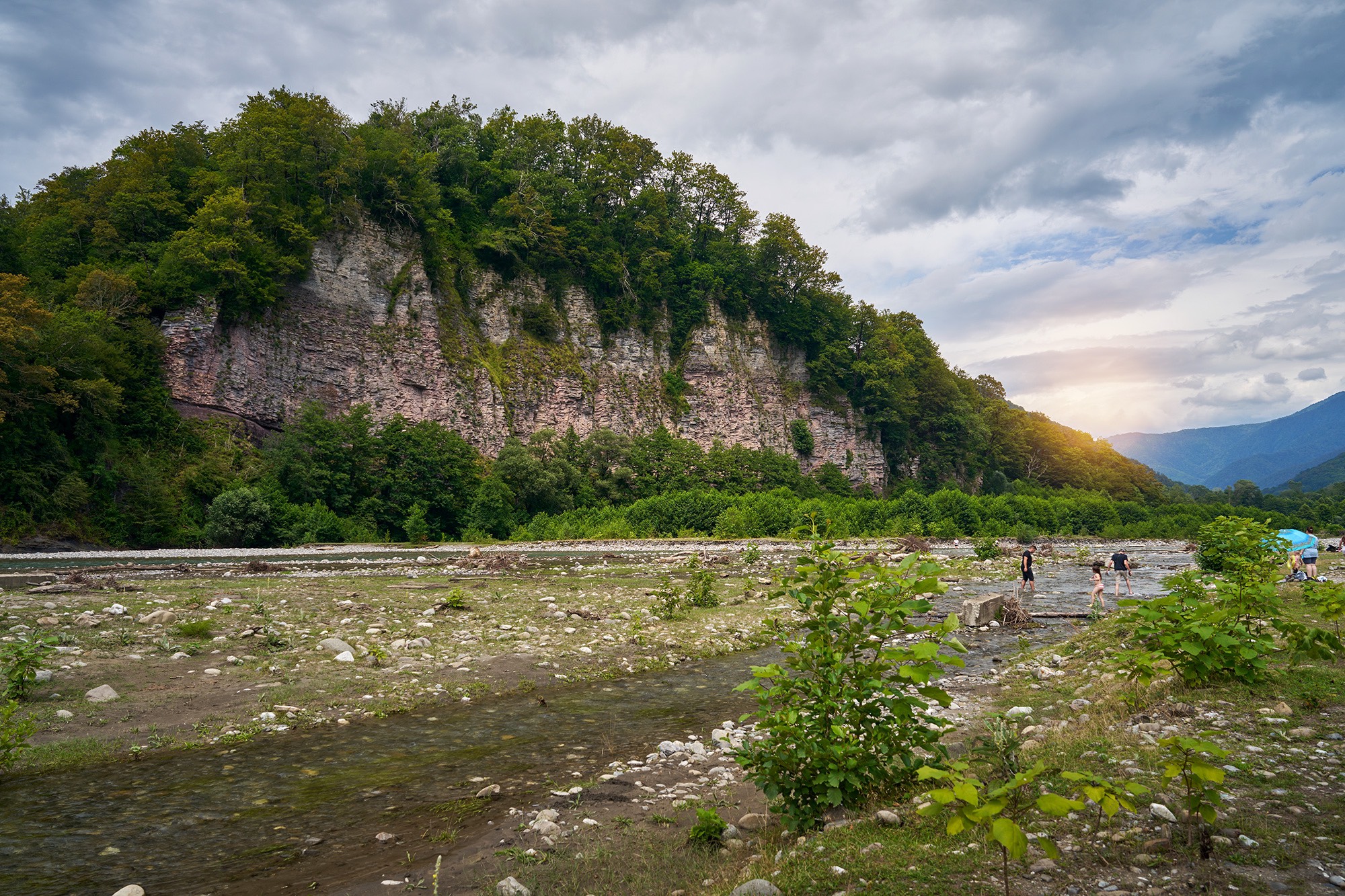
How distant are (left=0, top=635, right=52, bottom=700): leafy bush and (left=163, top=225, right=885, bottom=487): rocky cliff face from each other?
42.1m

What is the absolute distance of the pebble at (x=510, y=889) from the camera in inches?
169

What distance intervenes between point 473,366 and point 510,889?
2228 inches

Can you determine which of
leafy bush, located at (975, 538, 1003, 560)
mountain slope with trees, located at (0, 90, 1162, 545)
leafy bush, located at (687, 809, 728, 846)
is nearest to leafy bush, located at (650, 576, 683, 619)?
leafy bush, located at (687, 809, 728, 846)

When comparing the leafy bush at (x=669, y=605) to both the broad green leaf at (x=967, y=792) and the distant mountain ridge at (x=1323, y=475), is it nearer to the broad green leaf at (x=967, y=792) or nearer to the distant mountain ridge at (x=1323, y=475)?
the broad green leaf at (x=967, y=792)

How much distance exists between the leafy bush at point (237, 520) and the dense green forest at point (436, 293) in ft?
0.46

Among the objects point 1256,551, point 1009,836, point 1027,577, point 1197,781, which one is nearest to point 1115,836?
point 1197,781

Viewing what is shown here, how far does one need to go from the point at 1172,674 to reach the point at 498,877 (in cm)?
736

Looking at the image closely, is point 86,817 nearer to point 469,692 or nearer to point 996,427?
point 469,692

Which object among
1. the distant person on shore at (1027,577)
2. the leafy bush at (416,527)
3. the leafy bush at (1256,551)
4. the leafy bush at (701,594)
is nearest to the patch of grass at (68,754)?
the leafy bush at (701,594)

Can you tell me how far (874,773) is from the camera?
4562 millimetres

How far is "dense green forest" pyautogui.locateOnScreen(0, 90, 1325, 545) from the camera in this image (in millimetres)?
35125

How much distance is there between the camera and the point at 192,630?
10469mm

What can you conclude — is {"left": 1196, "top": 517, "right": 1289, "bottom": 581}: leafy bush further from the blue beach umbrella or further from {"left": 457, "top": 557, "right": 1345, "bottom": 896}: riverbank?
the blue beach umbrella

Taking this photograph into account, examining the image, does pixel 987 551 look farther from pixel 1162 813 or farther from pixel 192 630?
pixel 192 630
